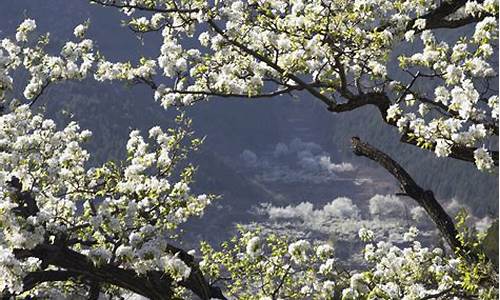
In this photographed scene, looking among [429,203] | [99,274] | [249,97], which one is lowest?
[429,203]

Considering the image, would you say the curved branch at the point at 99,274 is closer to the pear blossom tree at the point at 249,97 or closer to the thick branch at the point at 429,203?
the pear blossom tree at the point at 249,97

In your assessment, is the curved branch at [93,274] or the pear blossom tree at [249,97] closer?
the pear blossom tree at [249,97]

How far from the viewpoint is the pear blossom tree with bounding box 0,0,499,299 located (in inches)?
418

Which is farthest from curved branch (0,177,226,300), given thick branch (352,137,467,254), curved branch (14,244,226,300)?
thick branch (352,137,467,254)

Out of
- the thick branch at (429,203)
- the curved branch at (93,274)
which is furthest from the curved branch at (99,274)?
the thick branch at (429,203)

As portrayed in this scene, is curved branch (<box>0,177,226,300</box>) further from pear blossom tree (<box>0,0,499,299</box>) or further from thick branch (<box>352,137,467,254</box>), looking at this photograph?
thick branch (<box>352,137,467,254</box>)

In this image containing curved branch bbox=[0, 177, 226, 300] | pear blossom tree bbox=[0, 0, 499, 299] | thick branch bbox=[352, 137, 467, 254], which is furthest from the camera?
thick branch bbox=[352, 137, 467, 254]

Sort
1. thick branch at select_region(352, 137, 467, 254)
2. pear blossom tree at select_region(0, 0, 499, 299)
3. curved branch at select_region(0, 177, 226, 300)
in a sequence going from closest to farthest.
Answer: pear blossom tree at select_region(0, 0, 499, 299)
curved branch at select_region(0, 177, 226, 300)
thick branch at select_region(352, 137, 467, 254)

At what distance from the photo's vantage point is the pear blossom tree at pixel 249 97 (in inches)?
418

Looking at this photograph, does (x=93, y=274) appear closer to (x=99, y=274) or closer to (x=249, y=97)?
(x=99, y=274)

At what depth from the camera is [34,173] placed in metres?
14.6

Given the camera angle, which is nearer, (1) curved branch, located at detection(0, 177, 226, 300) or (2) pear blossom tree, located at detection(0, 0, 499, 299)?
(2) pear blossom tree, located at detection(0, 0, 499, 299)

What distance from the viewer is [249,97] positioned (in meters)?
12.7

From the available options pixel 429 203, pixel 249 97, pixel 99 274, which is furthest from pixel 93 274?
pixel 429 203
